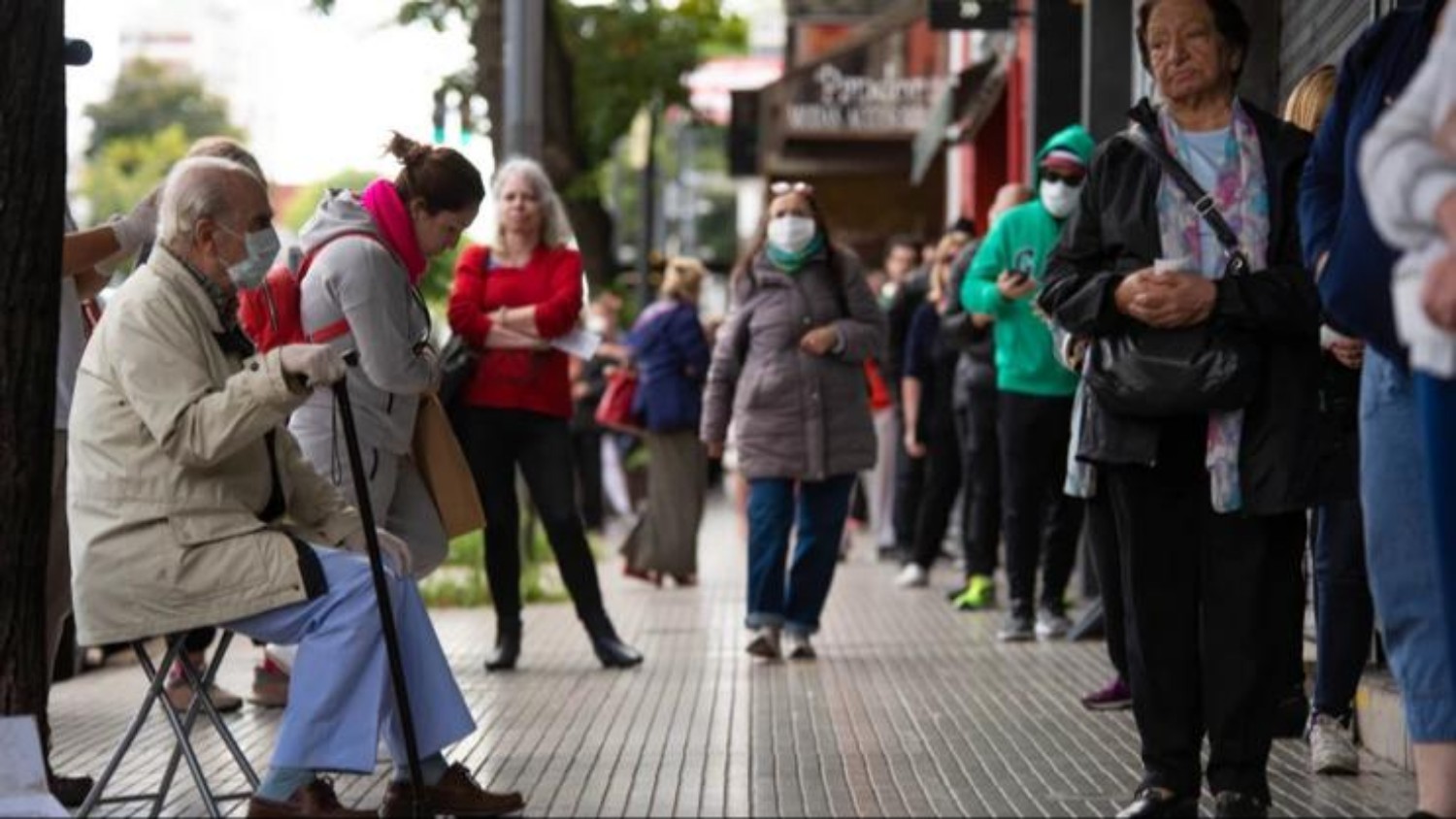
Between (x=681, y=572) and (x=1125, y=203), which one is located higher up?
(x=1125, y=203)

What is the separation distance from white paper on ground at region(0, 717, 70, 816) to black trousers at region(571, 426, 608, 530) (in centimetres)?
2211

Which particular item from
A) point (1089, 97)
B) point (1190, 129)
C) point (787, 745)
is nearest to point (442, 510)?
point (787, 745)

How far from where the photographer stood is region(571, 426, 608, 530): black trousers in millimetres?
29520

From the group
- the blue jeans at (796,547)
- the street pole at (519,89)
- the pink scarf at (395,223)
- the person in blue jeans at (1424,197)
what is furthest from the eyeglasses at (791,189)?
the person in blue jeans at (1424,197)

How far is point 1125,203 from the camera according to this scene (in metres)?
7.92

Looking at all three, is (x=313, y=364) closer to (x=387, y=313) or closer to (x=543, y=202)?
(x=387, y=313)

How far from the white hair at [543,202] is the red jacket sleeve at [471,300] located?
0.12m

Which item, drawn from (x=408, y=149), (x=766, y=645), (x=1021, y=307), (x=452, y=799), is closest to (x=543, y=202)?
(x=766, y=645)

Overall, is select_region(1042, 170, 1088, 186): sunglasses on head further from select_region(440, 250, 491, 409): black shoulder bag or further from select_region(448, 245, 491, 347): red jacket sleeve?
select_region(440, 250, 491, 409): black shoulder bag

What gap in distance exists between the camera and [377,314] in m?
9.78

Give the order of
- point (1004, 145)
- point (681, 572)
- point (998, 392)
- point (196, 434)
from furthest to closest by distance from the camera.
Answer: point (1004, 145), point (681, 572), point (998, 392), point (196, 434)

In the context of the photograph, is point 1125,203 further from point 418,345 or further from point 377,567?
point 418,345

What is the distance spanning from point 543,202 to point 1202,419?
5640 mm

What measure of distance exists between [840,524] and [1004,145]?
1500 centimetres
